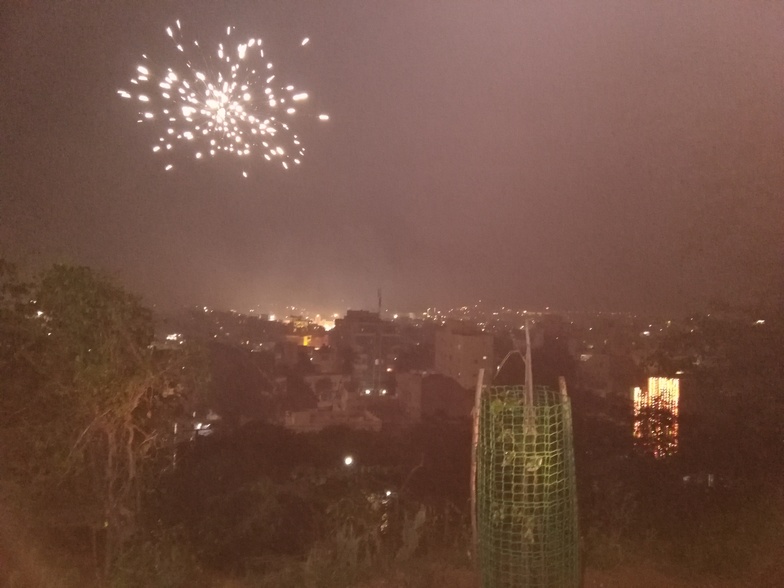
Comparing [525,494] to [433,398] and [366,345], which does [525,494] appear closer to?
[433,398]

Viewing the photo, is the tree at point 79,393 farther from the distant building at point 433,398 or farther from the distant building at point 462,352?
the distant building at point 433,398

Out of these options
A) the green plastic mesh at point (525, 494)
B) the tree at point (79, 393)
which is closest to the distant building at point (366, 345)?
the tree at point (79, 393)

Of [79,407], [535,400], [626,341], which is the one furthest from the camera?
[626,341]

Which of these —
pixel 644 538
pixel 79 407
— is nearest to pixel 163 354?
pixel 79 407

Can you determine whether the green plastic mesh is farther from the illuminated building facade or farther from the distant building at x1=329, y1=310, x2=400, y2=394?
the distant building at x1=329, y1=310, x2=400, y2=394

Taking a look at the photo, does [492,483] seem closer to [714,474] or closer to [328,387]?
[714,474]

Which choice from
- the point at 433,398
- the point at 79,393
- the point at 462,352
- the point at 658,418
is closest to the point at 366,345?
the point at 433,398
